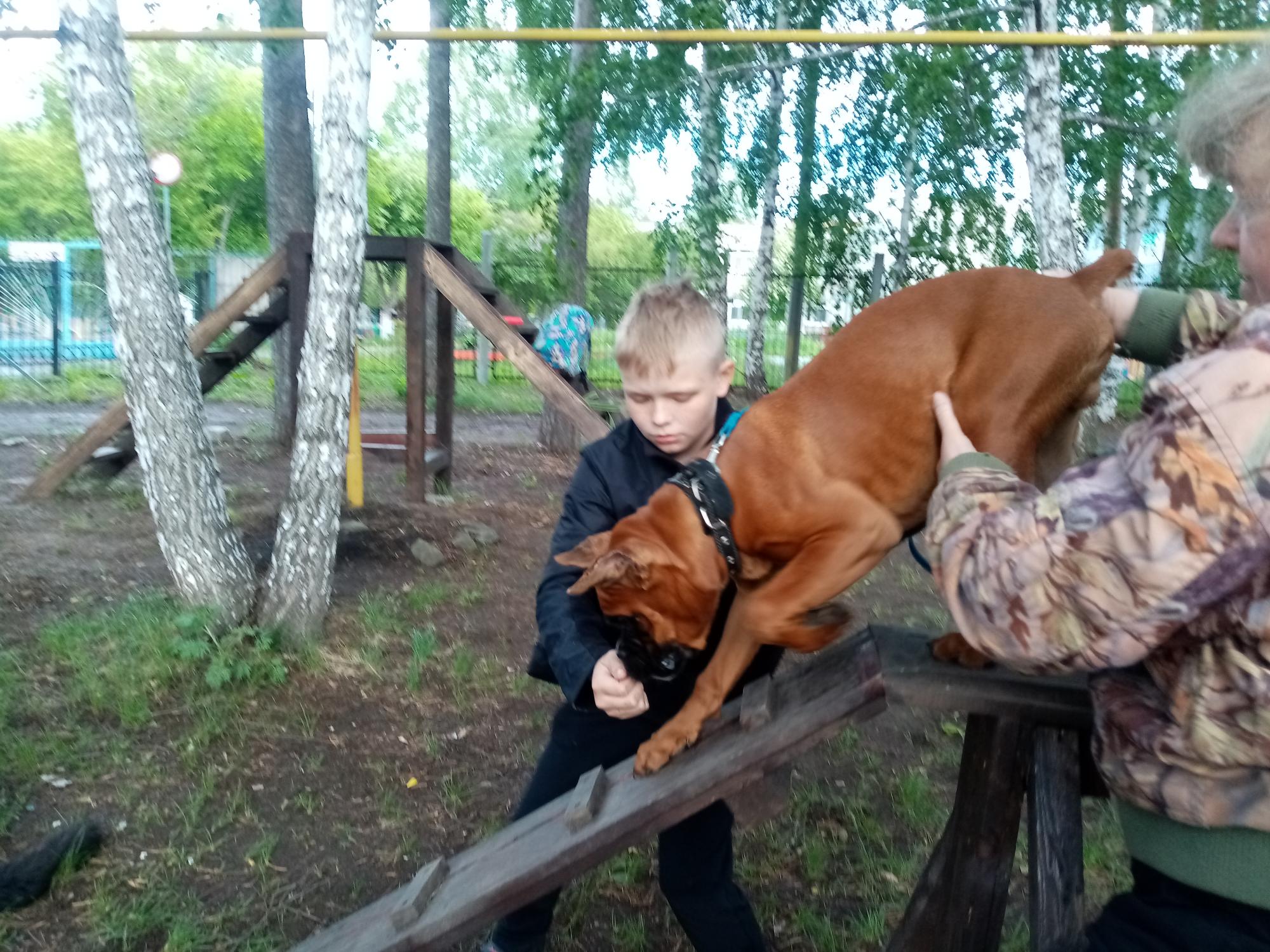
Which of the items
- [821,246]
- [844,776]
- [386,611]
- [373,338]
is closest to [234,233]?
[373,338]

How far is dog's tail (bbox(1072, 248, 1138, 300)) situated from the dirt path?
9.65 metres

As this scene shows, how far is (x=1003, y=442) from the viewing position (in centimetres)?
242

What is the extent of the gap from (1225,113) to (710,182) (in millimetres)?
9088

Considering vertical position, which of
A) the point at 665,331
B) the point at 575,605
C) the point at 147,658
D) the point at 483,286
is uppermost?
the point at 483,286

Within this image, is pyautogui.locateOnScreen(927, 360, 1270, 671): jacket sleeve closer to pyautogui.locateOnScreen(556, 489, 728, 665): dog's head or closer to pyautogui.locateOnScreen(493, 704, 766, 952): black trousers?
pyautogui.locateOnScreen(556, 489, 728, 665): dog's head

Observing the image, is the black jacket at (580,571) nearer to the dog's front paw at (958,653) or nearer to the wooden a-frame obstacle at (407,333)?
the dog's front paw at (958,653)

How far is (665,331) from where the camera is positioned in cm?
258

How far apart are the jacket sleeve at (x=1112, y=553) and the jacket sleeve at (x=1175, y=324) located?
1.64 ft

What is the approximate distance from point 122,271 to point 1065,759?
14.9ft

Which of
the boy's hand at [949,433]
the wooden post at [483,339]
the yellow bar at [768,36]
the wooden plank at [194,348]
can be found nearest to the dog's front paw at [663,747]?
the boy's hand at [949,433]

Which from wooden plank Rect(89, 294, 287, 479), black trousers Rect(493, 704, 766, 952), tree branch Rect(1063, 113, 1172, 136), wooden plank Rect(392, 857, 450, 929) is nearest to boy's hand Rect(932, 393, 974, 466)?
black trousers Rect(493, 704, 766, 952)

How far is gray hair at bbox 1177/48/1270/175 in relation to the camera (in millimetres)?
1494

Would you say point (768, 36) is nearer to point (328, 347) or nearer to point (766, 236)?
point (328, 347)

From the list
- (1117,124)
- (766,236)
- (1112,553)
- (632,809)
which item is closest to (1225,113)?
(1112,553)
